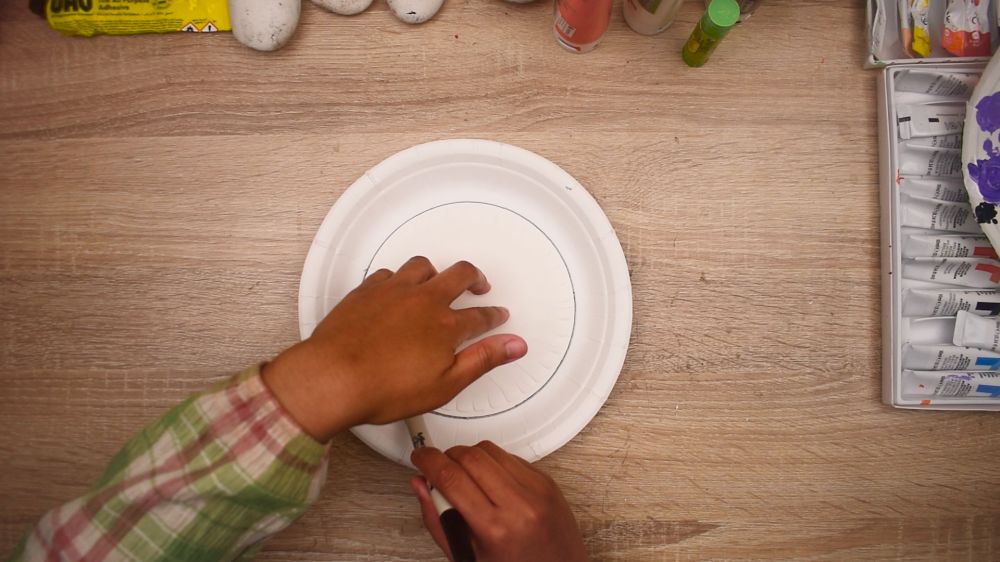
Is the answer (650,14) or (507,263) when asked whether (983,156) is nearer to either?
(650,14)

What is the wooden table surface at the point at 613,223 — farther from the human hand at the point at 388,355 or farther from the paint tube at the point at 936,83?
the human hand at the point at 388,355

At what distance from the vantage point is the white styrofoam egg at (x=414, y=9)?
55cm

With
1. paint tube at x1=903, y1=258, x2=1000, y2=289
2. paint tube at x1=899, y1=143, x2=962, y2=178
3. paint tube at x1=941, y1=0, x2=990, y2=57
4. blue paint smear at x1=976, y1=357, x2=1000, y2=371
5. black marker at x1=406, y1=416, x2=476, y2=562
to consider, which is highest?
paint tube at x1=941, y1=0, x2=990, y2=57

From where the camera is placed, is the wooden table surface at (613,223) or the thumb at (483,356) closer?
the thumb at (483,356)

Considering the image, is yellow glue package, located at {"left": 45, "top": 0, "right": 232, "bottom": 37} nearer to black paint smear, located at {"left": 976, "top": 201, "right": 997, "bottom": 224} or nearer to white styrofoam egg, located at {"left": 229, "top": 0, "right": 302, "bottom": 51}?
white styrofoam egg, located at {"left": 229, "top": 0, "right": 302, "bottom": 51}

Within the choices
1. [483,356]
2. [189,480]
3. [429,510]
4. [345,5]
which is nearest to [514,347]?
[483,356]

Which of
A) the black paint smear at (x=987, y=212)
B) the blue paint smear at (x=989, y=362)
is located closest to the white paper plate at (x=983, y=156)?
the black paint smear at (x=987, y=212)

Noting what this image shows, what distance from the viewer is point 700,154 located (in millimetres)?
565

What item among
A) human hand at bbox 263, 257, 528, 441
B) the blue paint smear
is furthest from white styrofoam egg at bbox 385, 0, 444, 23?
the blue paint smear

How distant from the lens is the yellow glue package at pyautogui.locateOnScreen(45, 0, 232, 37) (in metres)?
0.55

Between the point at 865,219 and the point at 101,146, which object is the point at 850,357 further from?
the point at 101,146

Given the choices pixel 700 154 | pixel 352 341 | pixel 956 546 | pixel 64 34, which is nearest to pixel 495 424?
pixel 352 341

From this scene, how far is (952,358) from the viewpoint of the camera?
0.53 m

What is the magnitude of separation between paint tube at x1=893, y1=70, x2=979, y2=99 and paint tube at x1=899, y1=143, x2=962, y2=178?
0.05 meters
